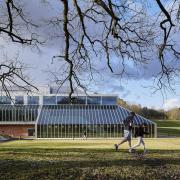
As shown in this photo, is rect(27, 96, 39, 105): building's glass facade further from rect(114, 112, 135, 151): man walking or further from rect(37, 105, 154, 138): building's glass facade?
rect(114, 112, 135, 151): man walking

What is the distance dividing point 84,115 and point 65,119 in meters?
3.73

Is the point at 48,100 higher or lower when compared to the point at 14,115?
higher

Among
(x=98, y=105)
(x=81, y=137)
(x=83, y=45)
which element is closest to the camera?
(x=83, y=45)

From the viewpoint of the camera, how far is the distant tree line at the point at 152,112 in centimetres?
14049

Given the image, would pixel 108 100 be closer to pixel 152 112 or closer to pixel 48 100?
pixel 48 100

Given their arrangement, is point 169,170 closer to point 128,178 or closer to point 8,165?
point 128,178

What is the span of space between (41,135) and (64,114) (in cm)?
683

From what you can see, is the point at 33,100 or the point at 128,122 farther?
the point at 33,100

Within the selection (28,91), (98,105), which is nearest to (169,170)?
(28,91)

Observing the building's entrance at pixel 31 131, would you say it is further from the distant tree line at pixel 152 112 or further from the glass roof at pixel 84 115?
the distant tree line at pixel 152 112

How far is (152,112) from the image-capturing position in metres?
153

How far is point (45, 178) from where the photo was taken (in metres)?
10.8

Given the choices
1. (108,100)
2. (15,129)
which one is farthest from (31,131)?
(108,100)

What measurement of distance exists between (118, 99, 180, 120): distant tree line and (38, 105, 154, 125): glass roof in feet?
92.2
